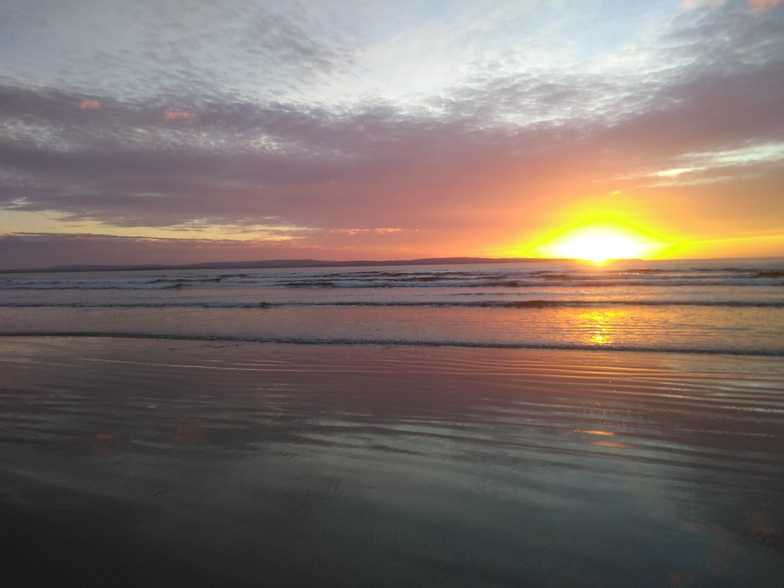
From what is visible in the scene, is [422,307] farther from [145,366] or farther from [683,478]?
[683,478]

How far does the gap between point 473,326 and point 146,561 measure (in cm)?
1227

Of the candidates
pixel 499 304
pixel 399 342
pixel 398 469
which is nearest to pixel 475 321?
pixel 399 342

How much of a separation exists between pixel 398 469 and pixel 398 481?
0.26m

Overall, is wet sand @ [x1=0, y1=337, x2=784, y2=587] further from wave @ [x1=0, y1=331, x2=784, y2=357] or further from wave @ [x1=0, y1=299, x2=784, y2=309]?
wave @ [x1=0, y1=299, x2=784, y2=309]

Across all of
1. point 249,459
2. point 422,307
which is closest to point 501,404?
point 249,459

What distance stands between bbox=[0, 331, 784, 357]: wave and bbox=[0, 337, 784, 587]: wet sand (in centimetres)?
236

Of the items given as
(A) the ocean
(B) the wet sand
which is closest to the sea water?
(A) the ocean

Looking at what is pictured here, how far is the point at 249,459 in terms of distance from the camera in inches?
178

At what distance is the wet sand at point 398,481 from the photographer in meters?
2.83

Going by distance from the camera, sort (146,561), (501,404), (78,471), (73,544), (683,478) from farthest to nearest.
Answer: (501,404)
(78,471)
(683,478)
(73,544)
(146,561)

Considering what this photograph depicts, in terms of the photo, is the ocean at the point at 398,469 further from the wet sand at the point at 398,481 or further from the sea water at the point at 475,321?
the sea water at the point at 475,321

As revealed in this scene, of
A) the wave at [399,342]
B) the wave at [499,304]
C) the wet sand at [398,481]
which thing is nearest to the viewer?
the wet sand at [398,481]

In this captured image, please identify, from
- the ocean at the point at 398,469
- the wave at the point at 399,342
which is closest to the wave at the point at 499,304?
the wave at the point at 399,342

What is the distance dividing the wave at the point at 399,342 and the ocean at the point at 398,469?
0.19 m
